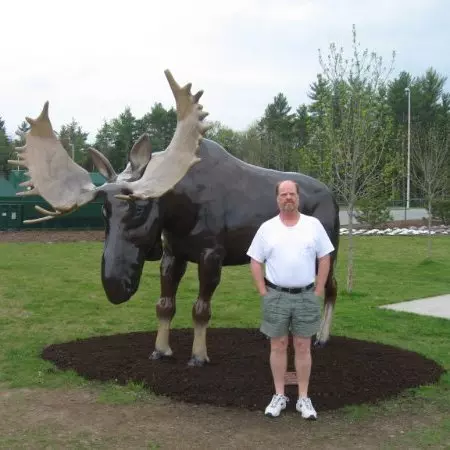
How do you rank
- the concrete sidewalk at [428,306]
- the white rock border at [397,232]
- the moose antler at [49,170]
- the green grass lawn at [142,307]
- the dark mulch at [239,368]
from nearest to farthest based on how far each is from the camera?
the dark mulch at [239,368] < the moose antler at [49,170] < the green grass lawn at [142,307] < the concrete sidewalk at [428,306] < the white rock border at [397,232]

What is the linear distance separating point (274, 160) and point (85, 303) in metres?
34.9

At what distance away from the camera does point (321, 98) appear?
1230 cm

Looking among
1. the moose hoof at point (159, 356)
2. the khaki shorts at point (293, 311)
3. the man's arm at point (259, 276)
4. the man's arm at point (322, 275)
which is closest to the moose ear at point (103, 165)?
the man's arm at point (259, 276)

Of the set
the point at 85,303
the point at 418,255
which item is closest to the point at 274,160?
the point at 418,255

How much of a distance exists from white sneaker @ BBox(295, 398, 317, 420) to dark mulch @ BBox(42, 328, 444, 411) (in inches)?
9.2

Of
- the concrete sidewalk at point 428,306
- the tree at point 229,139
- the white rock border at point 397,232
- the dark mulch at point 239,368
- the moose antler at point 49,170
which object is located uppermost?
the tree at point 229,139

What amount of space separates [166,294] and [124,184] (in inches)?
53.9

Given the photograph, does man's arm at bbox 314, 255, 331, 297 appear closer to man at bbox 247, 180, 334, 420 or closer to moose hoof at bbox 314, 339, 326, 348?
man at bbox 247, 180, 334, 420

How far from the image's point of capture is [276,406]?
4.95 m

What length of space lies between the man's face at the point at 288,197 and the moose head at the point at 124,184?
960 millimetres

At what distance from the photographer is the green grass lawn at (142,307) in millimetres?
6926

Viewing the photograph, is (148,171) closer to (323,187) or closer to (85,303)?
(323,187)

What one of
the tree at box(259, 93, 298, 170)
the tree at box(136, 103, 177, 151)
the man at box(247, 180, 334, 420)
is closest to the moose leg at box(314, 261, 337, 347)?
the man at box(247, 180, 334, 420)

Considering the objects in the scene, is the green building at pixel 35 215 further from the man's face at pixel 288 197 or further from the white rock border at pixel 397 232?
the man's face at pixel 288 197
